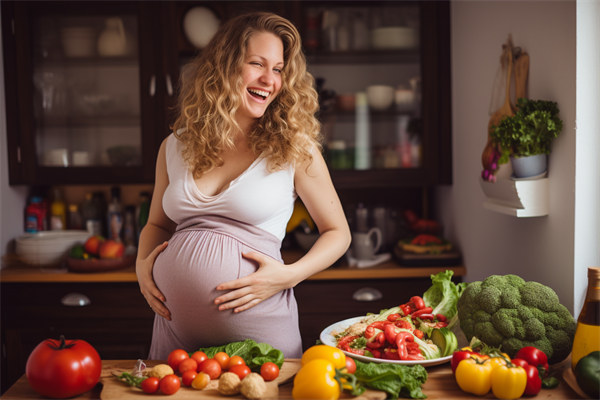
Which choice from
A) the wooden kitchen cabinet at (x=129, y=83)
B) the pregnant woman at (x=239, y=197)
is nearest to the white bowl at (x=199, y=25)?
the wooden kitchen cabinet at (x=129, y=83)

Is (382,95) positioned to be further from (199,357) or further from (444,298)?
(199,357)

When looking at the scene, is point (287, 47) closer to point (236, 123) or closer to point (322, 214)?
point (236, 123)

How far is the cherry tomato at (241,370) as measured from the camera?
1.11m

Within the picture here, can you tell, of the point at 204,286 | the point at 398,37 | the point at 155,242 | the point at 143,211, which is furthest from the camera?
the point at 143,211

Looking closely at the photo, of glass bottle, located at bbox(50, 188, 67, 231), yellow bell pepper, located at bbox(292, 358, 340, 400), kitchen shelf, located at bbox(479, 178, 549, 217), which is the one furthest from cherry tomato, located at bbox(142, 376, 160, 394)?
glass bottle, located at bbox(50, 188, 67, 231)

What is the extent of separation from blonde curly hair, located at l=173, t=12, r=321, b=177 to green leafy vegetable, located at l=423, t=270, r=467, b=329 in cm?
49

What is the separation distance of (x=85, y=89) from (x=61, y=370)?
1.97m

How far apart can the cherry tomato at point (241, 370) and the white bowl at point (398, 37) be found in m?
1.94

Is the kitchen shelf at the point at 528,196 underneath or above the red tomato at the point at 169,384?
above

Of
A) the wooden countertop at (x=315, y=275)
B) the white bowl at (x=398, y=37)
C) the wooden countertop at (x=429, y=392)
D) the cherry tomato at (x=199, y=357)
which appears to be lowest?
the wooden countertop at (x=315, y=275)

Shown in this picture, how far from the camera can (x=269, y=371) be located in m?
1.14

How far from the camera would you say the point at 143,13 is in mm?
2607

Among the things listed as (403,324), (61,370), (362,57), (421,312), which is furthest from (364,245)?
(61,370)

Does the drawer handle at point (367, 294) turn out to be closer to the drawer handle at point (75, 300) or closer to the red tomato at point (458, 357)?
the drawer handle at point (75, 300)
